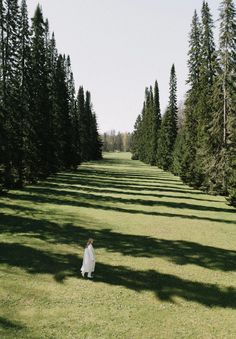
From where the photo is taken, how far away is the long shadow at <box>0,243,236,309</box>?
13020mm

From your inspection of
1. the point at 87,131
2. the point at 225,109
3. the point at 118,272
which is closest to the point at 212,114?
the point at 225,109

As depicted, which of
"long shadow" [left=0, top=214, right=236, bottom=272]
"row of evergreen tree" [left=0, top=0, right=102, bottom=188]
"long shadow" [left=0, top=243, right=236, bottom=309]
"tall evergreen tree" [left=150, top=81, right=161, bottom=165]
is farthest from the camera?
"tall evergreen tree" [left=150, top=81, right=161, bottom=165]

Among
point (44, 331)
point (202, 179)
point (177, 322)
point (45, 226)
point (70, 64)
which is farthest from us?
point (70, 64)

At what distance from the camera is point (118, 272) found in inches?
591

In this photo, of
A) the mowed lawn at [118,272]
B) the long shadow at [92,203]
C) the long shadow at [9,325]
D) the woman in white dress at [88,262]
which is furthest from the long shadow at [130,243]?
the long shadow at [9,325]

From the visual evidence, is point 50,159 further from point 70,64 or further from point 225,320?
point 70,64

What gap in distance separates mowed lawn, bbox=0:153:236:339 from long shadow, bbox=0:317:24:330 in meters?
0.03

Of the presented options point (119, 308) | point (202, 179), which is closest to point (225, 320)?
point (119, 308)

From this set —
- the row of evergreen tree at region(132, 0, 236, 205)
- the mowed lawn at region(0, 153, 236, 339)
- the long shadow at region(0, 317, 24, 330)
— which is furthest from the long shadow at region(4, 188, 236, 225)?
the long shadow at region(0, 317, 24, 330)

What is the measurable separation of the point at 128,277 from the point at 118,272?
60 centimetres

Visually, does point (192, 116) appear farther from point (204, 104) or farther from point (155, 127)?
point (155, 127)

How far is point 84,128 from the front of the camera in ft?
330

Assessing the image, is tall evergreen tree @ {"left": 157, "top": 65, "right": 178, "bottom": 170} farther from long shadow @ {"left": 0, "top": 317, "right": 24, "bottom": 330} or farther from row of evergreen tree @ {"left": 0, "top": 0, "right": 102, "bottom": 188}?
long shadow @ {"left": 0, "top": 317, "right": 24, "bottom": 330}

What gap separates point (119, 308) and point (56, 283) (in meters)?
2.78
